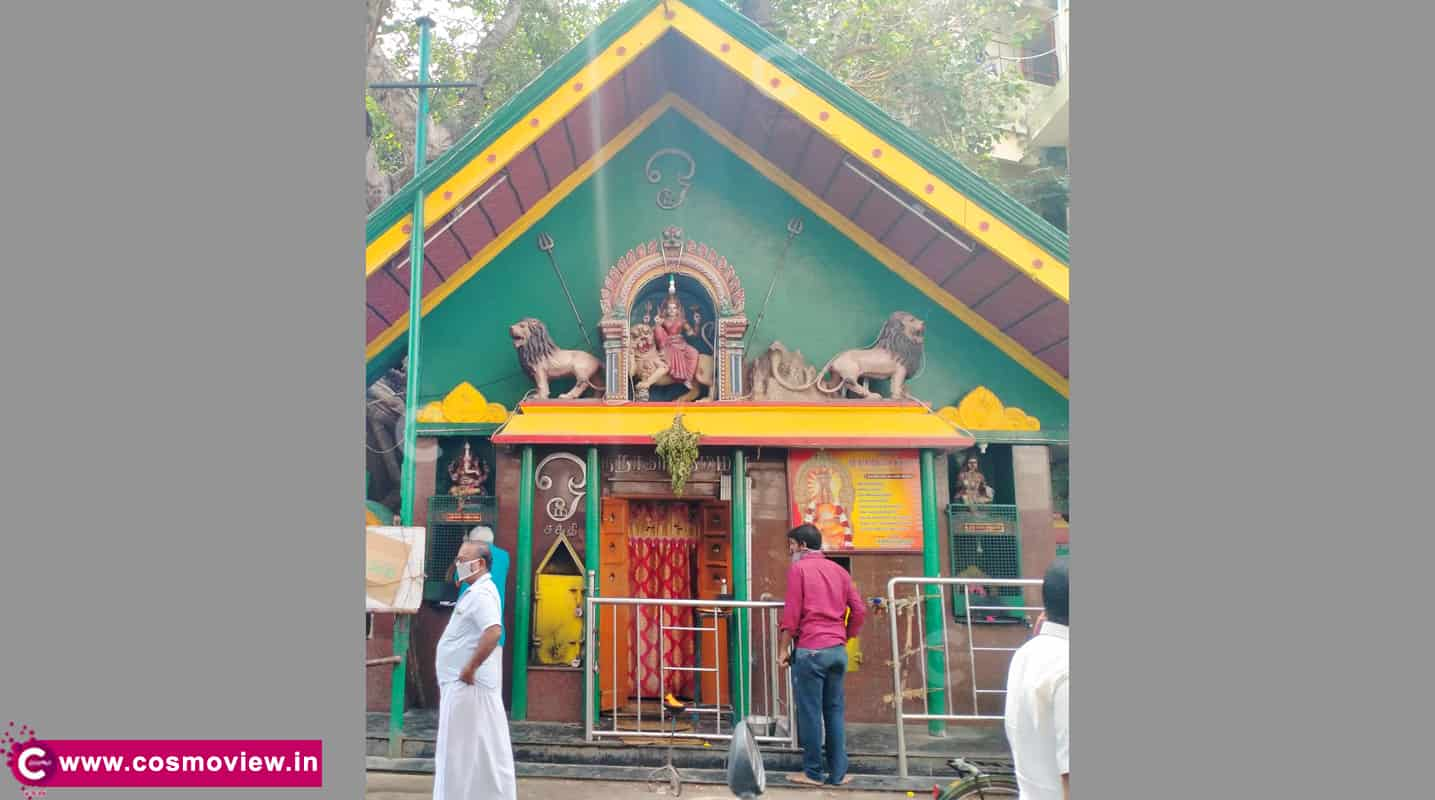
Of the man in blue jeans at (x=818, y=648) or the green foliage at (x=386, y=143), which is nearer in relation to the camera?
the man in blue jeans at (x=818, y=648)

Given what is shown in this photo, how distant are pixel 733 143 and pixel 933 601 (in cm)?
220

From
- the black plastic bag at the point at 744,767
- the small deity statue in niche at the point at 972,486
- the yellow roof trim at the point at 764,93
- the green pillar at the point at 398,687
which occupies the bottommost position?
the black plastic bag at the point at 744,767

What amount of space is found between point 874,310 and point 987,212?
646mm

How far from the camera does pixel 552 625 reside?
3.87 meters

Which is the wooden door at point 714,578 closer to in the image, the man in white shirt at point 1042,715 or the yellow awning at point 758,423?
the yellow awning at point 758,423

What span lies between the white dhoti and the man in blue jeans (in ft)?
3.95

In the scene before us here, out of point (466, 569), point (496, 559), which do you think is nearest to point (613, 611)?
point (496, 559)

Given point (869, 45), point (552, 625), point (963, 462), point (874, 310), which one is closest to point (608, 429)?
point (552, 625)

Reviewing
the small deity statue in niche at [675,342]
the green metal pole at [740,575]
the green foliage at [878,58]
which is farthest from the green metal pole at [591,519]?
the green foliage at [878,58]

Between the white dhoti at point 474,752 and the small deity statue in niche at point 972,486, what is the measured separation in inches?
86.6

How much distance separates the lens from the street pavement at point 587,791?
3.71 meters

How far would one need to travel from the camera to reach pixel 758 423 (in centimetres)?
398

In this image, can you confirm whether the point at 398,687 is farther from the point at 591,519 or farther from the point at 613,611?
the point at 591,519

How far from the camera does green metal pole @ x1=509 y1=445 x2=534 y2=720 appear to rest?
12.6 ft
